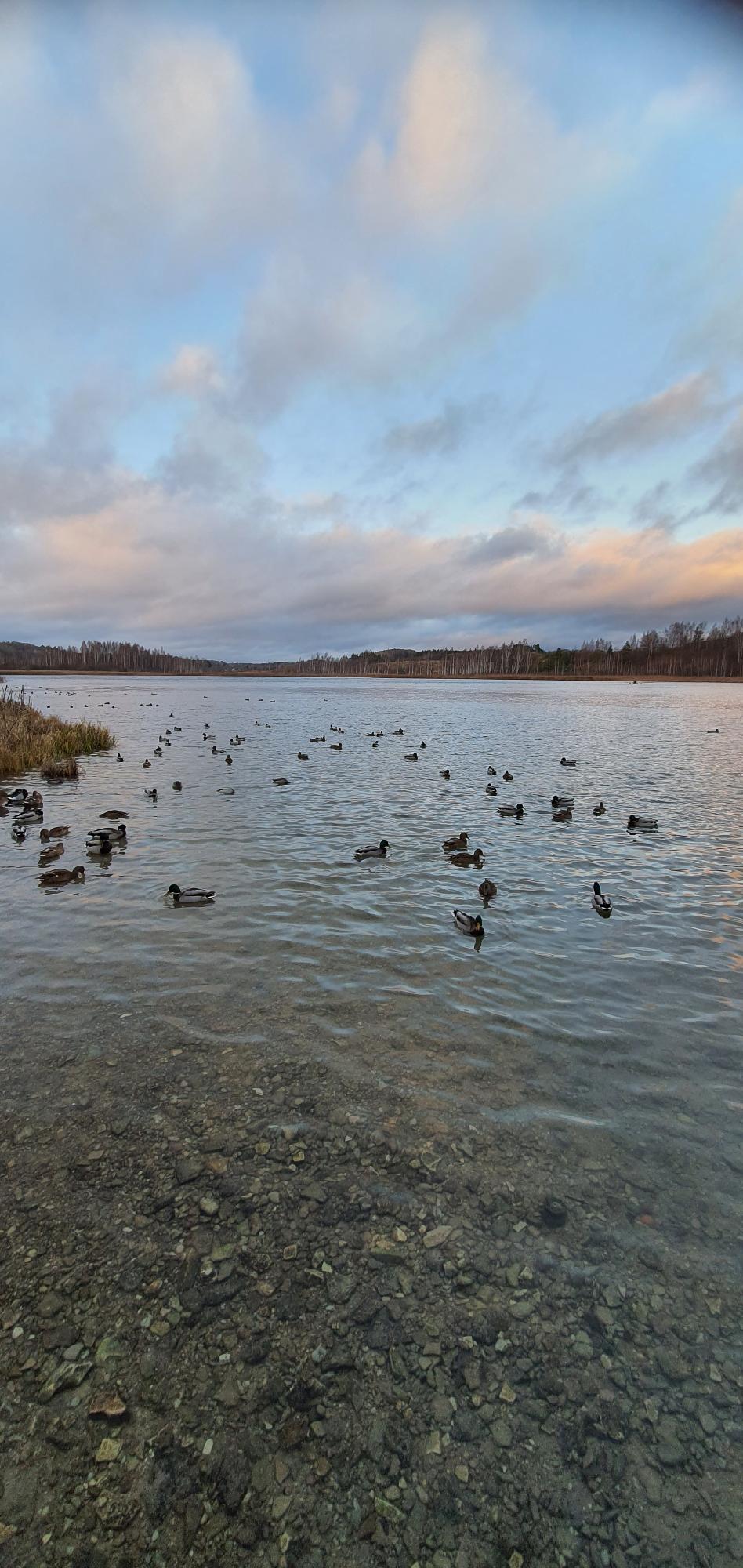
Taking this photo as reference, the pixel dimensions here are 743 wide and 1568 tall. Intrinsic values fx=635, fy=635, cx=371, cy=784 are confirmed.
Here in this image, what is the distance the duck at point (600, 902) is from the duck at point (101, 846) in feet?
36.4

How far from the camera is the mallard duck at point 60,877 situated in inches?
519

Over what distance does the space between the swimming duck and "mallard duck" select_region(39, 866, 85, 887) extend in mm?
6055

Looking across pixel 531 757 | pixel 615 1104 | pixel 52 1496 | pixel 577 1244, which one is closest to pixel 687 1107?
pixel 615 1104

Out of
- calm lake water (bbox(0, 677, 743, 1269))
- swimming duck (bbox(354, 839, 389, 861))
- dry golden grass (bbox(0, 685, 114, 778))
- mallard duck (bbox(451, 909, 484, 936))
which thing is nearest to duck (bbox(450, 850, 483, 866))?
calm lake water (bbox(0, 677, 743, 1269))

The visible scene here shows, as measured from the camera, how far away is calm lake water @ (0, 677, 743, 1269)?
681 centimetres

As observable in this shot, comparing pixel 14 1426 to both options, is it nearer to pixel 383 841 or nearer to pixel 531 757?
pixel 383 841

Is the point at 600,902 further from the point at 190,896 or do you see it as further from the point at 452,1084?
the point at 190,896

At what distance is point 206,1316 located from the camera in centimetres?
425

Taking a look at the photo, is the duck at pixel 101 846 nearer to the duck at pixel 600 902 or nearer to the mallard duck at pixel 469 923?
the mallard duck at pixel 469 923

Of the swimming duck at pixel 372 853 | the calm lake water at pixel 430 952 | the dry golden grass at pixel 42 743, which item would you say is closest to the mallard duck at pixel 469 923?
the calm lake water at pixel 430 952

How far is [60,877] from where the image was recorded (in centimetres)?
1325

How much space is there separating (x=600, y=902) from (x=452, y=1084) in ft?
20.4

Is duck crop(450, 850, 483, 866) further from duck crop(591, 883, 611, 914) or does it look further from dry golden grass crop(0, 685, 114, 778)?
dry golden grass crop(0, 685, 114, 778)

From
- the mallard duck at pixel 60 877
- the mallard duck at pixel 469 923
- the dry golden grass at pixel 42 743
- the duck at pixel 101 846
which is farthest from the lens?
the dry golden grass at pixel 42 743
